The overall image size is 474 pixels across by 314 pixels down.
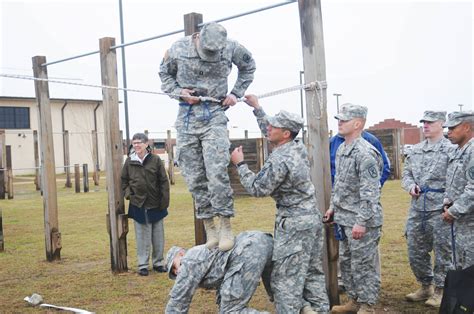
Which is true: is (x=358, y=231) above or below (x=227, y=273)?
above

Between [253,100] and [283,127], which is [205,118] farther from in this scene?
[283,127]

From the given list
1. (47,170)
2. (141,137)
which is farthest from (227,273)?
(47,170)

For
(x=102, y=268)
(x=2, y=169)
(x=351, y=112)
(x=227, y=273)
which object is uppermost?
(x=351, y=112)

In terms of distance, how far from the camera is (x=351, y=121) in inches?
172

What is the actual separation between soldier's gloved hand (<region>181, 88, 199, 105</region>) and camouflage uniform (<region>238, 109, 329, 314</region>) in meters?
0.56

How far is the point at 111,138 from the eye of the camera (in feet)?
21.4

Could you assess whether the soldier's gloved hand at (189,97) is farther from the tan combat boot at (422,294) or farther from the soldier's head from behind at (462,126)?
the tan combat boot at (422,294)

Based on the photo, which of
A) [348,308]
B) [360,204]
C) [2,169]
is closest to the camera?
[360,204]

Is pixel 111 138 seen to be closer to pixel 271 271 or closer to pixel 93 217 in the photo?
pixel 271 271

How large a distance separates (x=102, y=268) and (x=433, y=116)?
14.4 feet

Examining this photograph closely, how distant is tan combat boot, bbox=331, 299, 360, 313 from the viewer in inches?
178

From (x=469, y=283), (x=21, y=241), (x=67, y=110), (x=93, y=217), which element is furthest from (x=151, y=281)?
(x=67, y=110)

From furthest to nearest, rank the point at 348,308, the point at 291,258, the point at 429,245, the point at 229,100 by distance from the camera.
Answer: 1. the point at 429,245
2. the point at 348,308
3. the point at 229,100
4. the point at 291,258

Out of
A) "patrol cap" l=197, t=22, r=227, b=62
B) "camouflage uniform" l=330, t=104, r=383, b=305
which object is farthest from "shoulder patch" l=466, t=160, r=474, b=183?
"patrol cap" l=197, t=22, r=227, b=62
